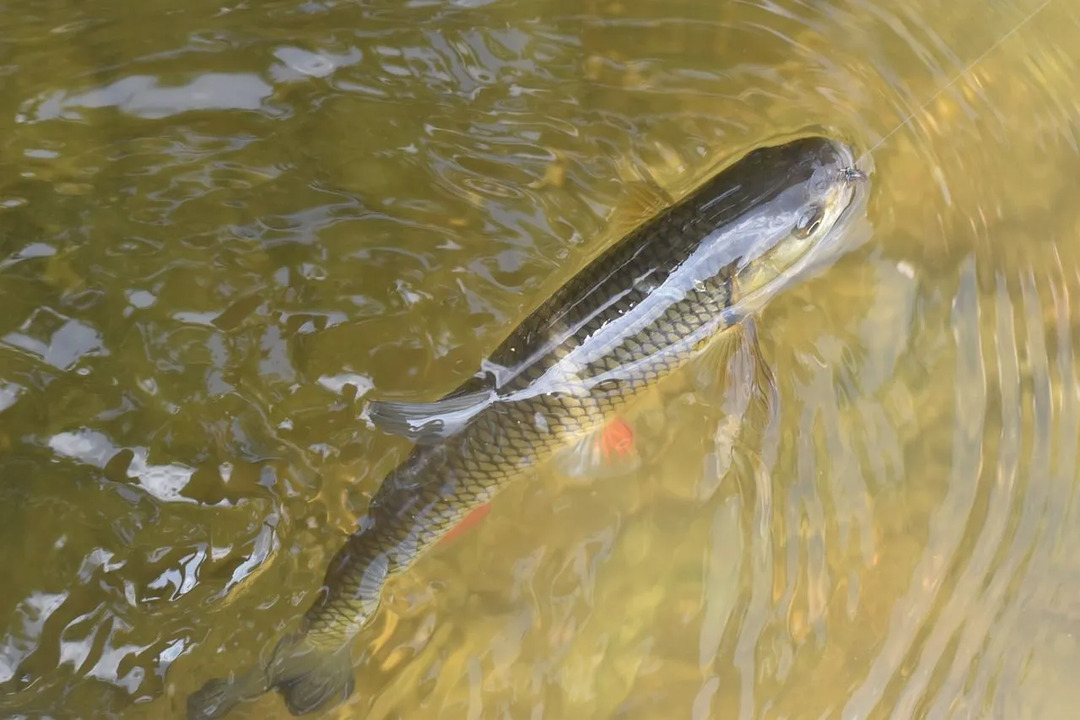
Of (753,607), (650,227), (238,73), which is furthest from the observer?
(753,607)

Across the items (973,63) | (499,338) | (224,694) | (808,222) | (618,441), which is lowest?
(224,694)

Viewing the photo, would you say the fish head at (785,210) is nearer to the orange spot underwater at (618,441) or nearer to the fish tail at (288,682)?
the orange spot underwater at (618,441)

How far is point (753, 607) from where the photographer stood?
2.27 meters

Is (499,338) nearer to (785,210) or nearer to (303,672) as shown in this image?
(785,210)

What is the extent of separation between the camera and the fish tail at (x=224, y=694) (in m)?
1.96

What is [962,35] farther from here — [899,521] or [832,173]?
[899,521]

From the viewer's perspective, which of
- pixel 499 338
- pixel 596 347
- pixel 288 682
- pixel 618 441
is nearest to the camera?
pixel 596 347

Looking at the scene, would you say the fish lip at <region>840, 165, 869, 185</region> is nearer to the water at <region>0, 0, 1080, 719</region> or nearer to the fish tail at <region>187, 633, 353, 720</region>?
the water at <region>0, 0, 1080, 719</region>

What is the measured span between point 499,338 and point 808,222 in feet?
2.86

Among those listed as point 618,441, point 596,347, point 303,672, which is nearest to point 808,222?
point 596,347

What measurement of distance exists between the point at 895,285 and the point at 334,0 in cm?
186

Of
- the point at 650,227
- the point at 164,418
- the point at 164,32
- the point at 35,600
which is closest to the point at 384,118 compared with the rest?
the point at 164,32

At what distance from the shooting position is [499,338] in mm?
2139

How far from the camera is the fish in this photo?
174cm
